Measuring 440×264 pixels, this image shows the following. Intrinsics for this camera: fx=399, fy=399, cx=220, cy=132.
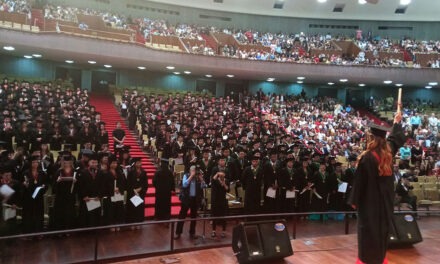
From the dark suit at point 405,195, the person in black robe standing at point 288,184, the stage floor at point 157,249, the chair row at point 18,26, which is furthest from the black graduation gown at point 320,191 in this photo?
the chair row at point 18,26

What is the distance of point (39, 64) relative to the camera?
2269 cm

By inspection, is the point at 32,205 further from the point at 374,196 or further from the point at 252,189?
the point at 374,196

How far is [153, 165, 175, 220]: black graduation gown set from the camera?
788 centimetres

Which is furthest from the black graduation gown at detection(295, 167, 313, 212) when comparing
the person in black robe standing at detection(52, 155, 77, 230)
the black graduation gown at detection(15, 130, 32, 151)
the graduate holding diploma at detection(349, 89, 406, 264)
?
the black graduation gown at detection(15, 130, 32, 151)

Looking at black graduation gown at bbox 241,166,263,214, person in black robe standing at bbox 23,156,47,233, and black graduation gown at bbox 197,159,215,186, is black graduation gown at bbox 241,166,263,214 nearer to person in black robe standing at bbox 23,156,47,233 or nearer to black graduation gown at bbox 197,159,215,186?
black graduation gown at bbox 197,159,215,186

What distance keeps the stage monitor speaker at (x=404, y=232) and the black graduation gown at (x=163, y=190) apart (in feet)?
13.5

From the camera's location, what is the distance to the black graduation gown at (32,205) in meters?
6.62

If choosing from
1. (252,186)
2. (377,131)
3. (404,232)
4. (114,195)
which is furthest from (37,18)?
(377,131)

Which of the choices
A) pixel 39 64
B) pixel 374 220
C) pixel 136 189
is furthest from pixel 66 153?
pixel 39 64

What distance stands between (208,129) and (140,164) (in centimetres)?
494

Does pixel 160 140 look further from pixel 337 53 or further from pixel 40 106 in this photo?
pixel 337 53

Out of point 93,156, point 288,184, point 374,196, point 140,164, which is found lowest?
point 288,184

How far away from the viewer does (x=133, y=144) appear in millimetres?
13516

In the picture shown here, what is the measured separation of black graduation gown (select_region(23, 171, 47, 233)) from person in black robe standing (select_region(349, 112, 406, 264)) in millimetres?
5381
